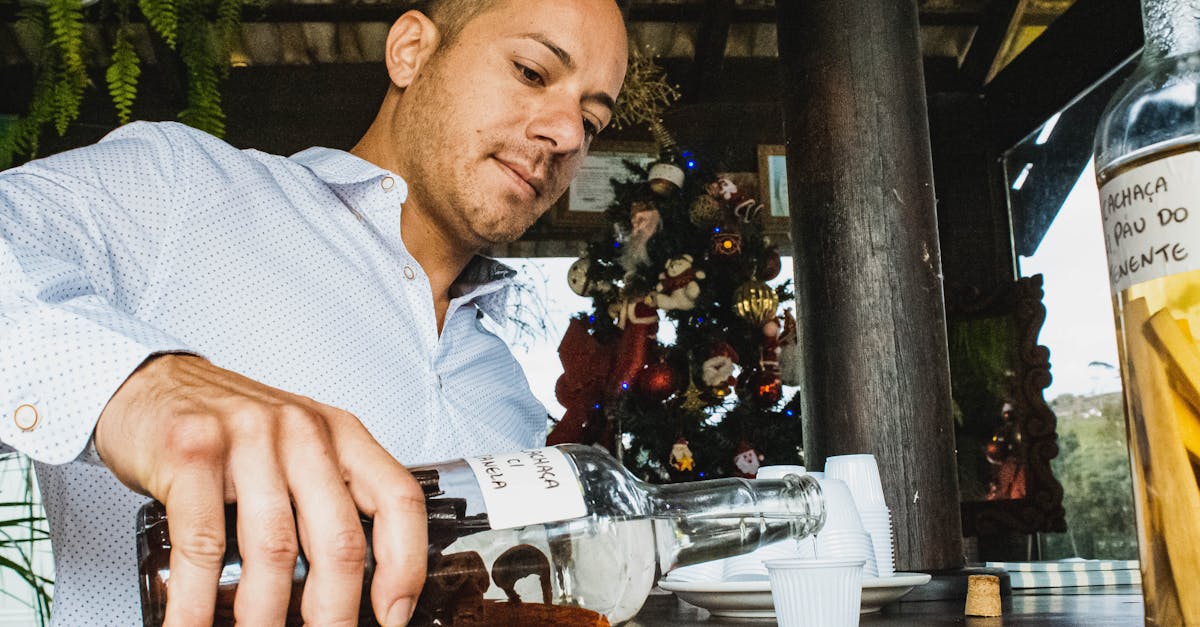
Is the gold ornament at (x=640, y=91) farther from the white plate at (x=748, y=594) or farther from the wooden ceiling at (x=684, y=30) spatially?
the white plate at (x=748, y=594)

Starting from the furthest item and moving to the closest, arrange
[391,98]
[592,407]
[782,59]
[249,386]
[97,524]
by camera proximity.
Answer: [592,407] → [782,59] → [391,98] → [97,524] → [249,386]

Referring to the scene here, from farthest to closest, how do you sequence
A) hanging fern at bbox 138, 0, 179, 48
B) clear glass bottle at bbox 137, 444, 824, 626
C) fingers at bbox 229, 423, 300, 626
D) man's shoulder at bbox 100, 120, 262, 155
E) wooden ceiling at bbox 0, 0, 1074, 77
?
wooden ceiling at bbox 0, 0, 1074, 77 → hanging fern at bbox 138, 0, 179, 48 → man's shoulder at bbox 100, 120, 262, 155 → clear glass bottle at bbox 137, 444, 824, 626 → fingers at bbox 229, 423, 300, 626

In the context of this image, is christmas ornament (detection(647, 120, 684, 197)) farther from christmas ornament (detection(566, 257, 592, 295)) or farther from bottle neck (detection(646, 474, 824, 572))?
bottle neck (detection(646, 474, 824, 572))

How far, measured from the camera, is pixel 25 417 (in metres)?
0.53

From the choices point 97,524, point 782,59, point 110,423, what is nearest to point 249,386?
point 110,423

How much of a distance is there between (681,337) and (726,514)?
320cm

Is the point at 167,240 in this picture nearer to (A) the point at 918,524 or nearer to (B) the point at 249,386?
(B) the point at 249,386

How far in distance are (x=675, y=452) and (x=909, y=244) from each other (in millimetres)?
1832

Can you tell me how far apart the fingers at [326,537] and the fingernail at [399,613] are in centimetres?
1

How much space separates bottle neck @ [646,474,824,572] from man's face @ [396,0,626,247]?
0.75 m

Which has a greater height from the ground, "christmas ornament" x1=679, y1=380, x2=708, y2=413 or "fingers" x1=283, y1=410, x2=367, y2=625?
"christmas ornament" x1=679, y1=380, x2=708, y2=413

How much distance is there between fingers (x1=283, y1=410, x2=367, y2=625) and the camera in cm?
38

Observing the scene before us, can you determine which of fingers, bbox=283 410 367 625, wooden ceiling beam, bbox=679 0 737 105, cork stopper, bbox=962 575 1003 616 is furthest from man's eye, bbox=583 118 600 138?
wooden ceiling beam, bbox=679 0 737 105

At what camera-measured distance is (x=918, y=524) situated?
1944mm
